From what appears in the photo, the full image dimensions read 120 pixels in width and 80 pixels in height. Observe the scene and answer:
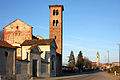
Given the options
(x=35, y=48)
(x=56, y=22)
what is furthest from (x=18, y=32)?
(x=35, y=48)

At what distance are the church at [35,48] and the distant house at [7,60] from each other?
413mm

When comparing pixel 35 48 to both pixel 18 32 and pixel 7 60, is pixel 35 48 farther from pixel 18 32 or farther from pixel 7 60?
pixel 18 32

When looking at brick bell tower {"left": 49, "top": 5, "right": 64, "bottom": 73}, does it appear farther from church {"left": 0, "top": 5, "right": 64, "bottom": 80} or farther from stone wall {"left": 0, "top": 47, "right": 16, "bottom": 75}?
stone wall {"left": 0, "top": 47, "right": 16, "bottom": 75}

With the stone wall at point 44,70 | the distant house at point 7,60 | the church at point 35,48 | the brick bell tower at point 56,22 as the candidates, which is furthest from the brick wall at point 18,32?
the distant house at point 7,60

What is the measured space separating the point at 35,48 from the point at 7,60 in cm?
876

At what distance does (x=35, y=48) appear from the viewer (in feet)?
104

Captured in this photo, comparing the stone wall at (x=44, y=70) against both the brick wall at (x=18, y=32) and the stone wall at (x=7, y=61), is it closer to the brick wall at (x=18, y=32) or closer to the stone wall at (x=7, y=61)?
the stone wall at (x=7, y=61)

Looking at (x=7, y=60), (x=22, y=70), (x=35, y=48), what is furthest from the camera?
(x=35, y=48)

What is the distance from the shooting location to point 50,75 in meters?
38.0

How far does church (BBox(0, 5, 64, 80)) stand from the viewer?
91.7ft

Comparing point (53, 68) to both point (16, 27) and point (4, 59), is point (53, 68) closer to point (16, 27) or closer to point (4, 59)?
point (16, 27)

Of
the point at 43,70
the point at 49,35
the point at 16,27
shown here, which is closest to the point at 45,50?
the point at 43,70

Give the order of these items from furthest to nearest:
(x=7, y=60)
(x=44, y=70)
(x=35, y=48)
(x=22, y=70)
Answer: (x=44, y=70) → (x=35, y=48) → (x=22, y=70) → (x=7, y=60)

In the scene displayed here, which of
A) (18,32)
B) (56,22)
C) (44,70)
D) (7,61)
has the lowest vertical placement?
(44,70)
